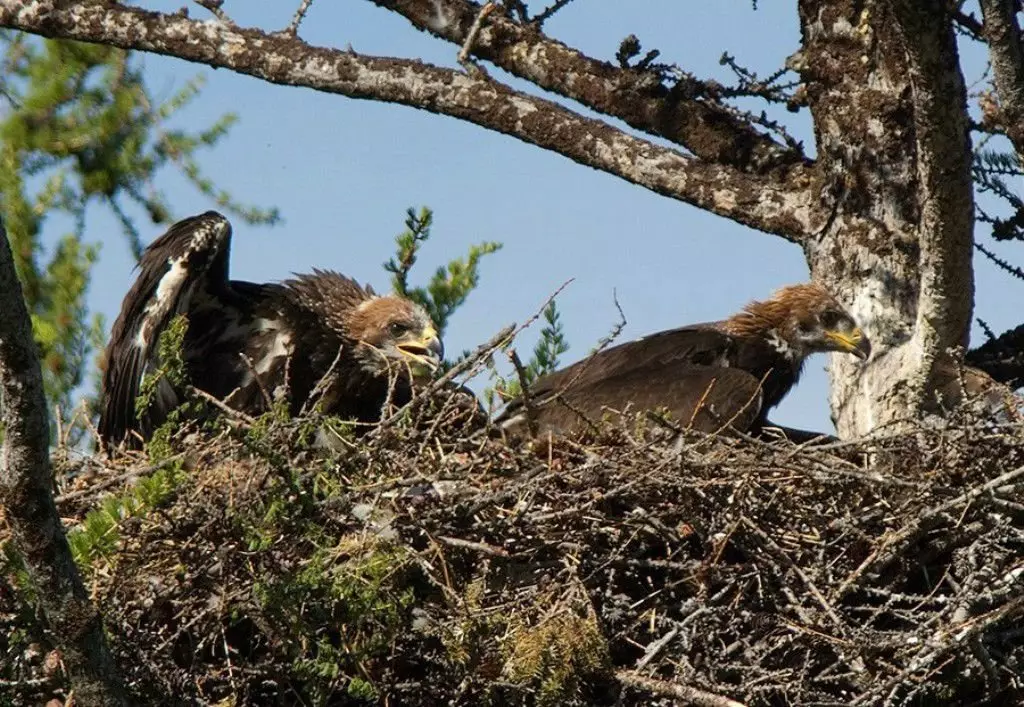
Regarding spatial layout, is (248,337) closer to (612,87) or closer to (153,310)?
(153,310)

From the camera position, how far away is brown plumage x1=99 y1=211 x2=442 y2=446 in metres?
8.49

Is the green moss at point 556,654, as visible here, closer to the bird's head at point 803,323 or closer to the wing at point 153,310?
the bird's head at point 803,323

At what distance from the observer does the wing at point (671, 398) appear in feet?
25.8

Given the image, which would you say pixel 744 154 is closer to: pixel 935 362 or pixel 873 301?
pixel 873 301

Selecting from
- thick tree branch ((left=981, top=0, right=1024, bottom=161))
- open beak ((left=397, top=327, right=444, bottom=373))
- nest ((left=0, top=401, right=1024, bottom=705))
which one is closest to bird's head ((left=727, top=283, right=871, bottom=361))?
thick tree branch ((left=981, top=0, right=1024, bottom=161))

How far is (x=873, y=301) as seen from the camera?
325 inches

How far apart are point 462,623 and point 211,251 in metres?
3.24

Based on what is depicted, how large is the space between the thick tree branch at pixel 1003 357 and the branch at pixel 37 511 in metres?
4.83

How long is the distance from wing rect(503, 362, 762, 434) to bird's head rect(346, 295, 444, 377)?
1070 millimetres

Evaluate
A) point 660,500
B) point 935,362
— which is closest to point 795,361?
point 935,362

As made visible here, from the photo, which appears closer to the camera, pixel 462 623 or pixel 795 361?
pixel 462 623

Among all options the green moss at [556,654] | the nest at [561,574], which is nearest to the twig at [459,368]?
the nest at [561,574]

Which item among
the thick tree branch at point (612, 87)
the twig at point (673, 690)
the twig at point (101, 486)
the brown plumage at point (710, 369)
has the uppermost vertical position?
the thick tree branch at point (612, 87)

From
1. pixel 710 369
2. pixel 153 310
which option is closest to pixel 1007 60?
pixel 710 369
